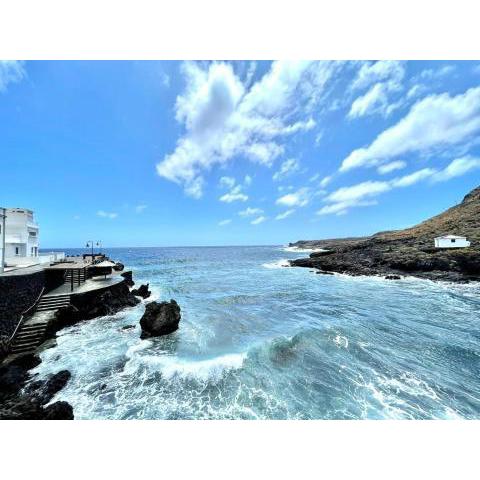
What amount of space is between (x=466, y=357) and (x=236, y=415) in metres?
12.6

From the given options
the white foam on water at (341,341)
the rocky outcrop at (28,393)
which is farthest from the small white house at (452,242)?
the rocky outcrop at (28,393)

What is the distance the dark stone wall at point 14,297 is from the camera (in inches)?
518

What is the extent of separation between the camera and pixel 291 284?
34.3 m

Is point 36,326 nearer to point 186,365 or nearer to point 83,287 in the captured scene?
point 83,287

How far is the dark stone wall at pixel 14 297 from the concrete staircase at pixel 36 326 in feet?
1.84

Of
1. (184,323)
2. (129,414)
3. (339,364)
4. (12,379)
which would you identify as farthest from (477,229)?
(12,379)

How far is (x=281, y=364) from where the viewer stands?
11.7 m

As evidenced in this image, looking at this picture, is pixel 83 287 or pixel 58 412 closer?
pixel 58 412

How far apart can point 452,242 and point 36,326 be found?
64551mm

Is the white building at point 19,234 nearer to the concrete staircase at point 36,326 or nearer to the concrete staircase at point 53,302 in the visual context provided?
the concrete staircase at point 53,302

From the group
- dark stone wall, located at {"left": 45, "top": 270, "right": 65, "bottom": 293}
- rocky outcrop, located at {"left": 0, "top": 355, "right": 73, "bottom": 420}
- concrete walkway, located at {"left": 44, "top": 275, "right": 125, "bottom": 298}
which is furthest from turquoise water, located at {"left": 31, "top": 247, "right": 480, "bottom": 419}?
dark stone wall, located at {"left": 45, "top": 270, "right": 65, "bottom": 293}

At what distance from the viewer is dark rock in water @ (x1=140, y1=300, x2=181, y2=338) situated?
50.4ft

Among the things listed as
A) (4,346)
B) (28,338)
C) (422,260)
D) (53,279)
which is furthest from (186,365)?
(422,260)

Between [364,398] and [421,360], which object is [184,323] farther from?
[421,360]
